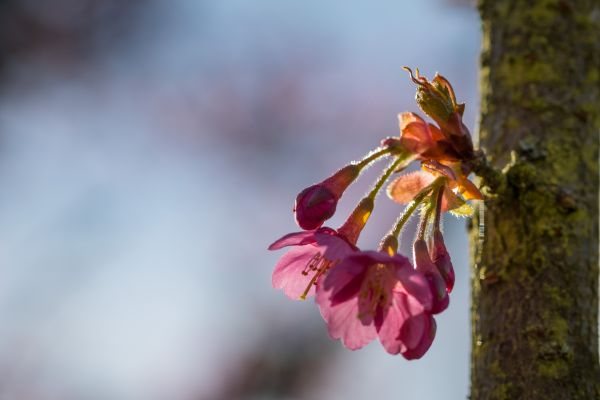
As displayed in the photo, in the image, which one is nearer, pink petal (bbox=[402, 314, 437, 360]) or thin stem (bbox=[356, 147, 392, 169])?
pink petal (bbox=[402, 314, 437, 360])

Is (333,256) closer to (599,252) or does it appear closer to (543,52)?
(599,252)

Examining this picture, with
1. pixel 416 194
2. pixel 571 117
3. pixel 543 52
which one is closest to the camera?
pixel 416 194

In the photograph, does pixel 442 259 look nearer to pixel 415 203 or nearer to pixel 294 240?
pixel 415 203

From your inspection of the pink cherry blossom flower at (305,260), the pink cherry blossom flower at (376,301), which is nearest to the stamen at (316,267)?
the pink cherry blossom flower at (305,260)

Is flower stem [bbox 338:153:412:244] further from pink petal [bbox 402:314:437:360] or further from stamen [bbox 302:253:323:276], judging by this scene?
pink petal [bbox 402:314:437:360]

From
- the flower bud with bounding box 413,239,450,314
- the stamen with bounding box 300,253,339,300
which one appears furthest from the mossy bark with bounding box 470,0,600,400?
the stamen with bounding box 300,253,339,300

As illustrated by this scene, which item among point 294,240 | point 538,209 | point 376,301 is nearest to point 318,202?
point 294,240

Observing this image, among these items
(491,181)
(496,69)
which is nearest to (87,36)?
(496,69)
